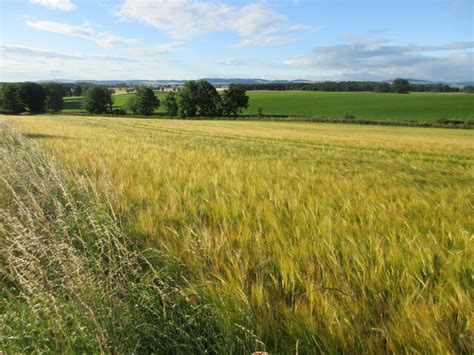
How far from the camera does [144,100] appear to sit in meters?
77.6

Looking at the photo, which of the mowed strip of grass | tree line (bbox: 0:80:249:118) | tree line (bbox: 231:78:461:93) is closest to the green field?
tree line (bbox: 0:80:249:118)

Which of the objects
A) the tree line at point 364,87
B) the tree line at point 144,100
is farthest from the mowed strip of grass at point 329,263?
the tree line at point 364,87

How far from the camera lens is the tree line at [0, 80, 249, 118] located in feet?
240

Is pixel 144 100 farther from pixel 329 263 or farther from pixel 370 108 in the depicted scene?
pixel 329 263

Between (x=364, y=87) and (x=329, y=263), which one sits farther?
(x=364, y=87)

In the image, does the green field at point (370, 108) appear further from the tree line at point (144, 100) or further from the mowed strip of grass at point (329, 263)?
the mowed strip of grass at point (329, 263)

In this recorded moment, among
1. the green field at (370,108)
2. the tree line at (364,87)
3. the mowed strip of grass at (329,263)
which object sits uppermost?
the tree line at (364,87)

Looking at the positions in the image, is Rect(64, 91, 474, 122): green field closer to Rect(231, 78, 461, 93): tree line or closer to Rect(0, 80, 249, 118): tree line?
Rect(0, 80, 249, 118): tree line

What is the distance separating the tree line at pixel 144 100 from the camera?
2876 inches

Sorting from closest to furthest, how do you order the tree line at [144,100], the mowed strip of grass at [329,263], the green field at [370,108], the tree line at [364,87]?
the mowed strip of grass at [329,263] < the green field at [370,108] < the tree line at [144,100] < the tree line at [364,87]

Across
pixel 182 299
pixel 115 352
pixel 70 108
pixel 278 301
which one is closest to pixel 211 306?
pixel 182 299

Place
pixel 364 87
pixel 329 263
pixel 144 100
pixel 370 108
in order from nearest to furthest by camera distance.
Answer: pixel 329 263 < pixel 370 108 < pixel 144 100 < pixel 364 87

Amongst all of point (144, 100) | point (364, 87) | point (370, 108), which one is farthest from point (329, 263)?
point (364, 87)

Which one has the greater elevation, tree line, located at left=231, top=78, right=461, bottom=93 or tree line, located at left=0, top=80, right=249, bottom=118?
tree line, located at left=231, top=78, right=461, bottom=93
